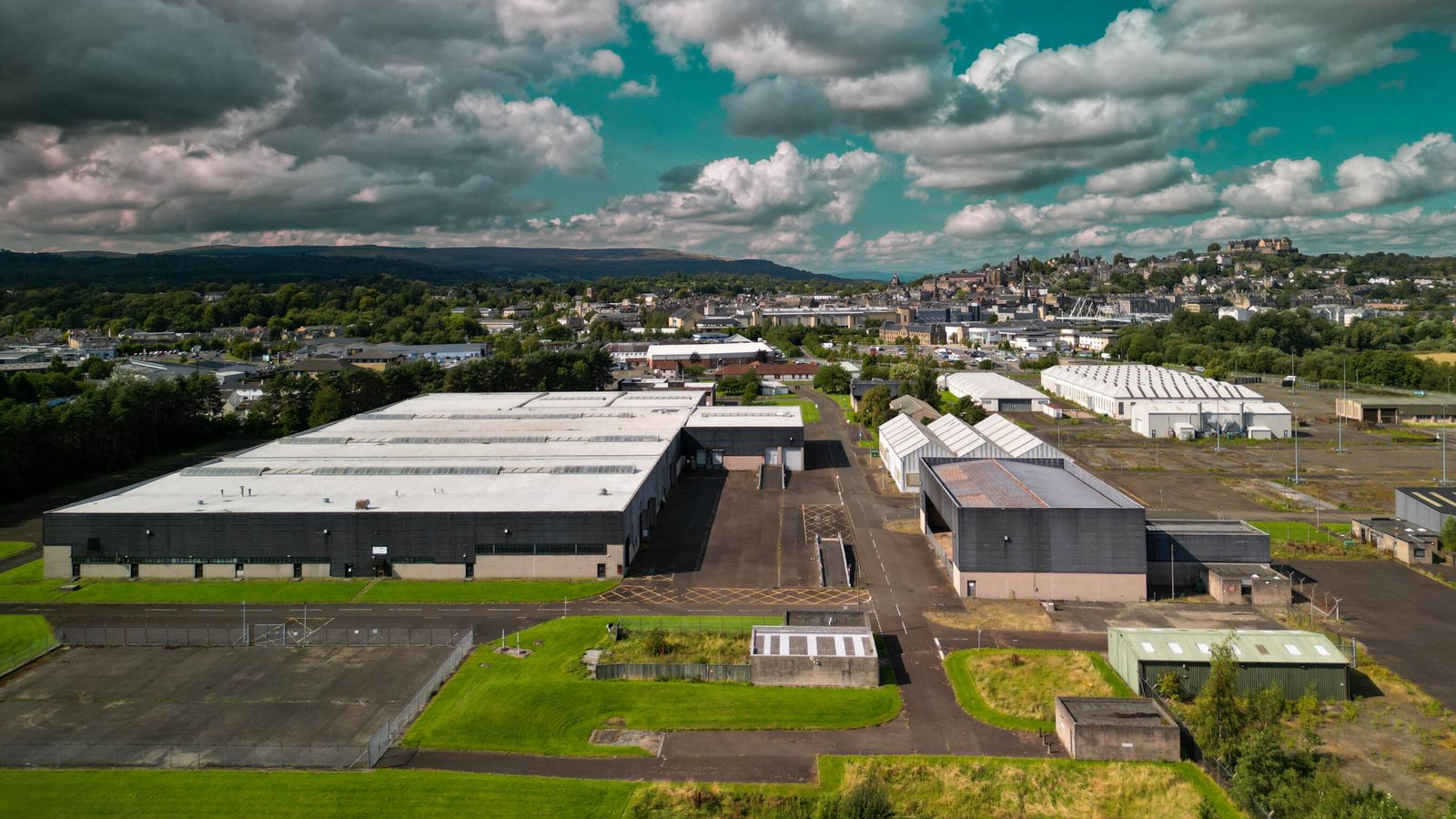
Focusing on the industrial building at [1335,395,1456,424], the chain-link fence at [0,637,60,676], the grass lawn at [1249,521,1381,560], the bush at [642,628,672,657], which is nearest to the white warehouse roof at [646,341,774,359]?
the industrial building at [1335,395,1456,424]

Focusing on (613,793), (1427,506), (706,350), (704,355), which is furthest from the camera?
(706,350)

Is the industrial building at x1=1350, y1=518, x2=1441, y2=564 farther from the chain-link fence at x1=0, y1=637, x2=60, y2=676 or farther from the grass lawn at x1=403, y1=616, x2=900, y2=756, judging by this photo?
the chain-link fence at x1=0, y1=637, x2=60, y2=676

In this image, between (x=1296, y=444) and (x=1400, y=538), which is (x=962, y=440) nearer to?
(x=1400, y=538)

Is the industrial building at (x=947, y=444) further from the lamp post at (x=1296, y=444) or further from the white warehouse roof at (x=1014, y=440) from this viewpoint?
the lamp post at (x=1296, y=444)

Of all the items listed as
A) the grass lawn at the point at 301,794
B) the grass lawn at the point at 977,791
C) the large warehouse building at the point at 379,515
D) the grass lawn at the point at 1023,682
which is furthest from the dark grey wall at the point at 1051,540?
the grass lawn at the point at 301,794

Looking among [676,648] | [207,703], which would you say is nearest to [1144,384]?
[676,648]

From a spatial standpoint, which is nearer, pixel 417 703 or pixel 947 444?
pixel 417 703
